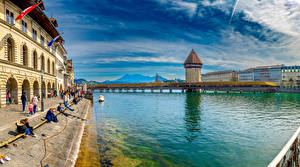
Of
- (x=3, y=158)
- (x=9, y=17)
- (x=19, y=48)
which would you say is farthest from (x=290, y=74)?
(x=3, y=158)

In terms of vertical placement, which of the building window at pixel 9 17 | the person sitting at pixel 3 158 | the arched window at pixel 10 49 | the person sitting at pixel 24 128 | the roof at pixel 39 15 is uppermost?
the roof at pixel 39 15

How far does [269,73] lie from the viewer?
174m

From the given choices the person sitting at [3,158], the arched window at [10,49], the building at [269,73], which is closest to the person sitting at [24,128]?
the person sitting at [3,158]

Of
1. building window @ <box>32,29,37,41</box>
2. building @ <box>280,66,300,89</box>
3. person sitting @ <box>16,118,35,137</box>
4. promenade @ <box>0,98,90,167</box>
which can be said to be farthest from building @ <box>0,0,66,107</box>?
→ building @ <box>280,66,300,89</box>

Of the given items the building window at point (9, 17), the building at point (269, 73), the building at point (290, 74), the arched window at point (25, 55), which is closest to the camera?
the building window at point (9, 17)

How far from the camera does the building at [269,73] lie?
167525mm

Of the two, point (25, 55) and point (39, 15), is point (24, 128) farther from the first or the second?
point (39, 15)

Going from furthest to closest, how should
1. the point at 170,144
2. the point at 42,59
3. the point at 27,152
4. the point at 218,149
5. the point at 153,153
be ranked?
the point at 42,59
the point at 170,144
the point at 218,149
the point at 153,153
the point at 27,152

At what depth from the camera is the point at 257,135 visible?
18781 mm

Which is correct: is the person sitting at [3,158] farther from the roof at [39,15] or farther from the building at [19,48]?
the roof at [39,15]

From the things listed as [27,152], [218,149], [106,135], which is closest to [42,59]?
[106,135]

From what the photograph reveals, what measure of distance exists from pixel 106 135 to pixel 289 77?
20320 centimetres

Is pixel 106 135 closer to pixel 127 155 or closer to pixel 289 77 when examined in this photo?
pixel 127 155

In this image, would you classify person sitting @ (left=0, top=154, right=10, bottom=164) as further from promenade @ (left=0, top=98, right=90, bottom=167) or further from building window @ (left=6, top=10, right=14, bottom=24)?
building window @ (left=6, top=10, right=14, bottom=24)
